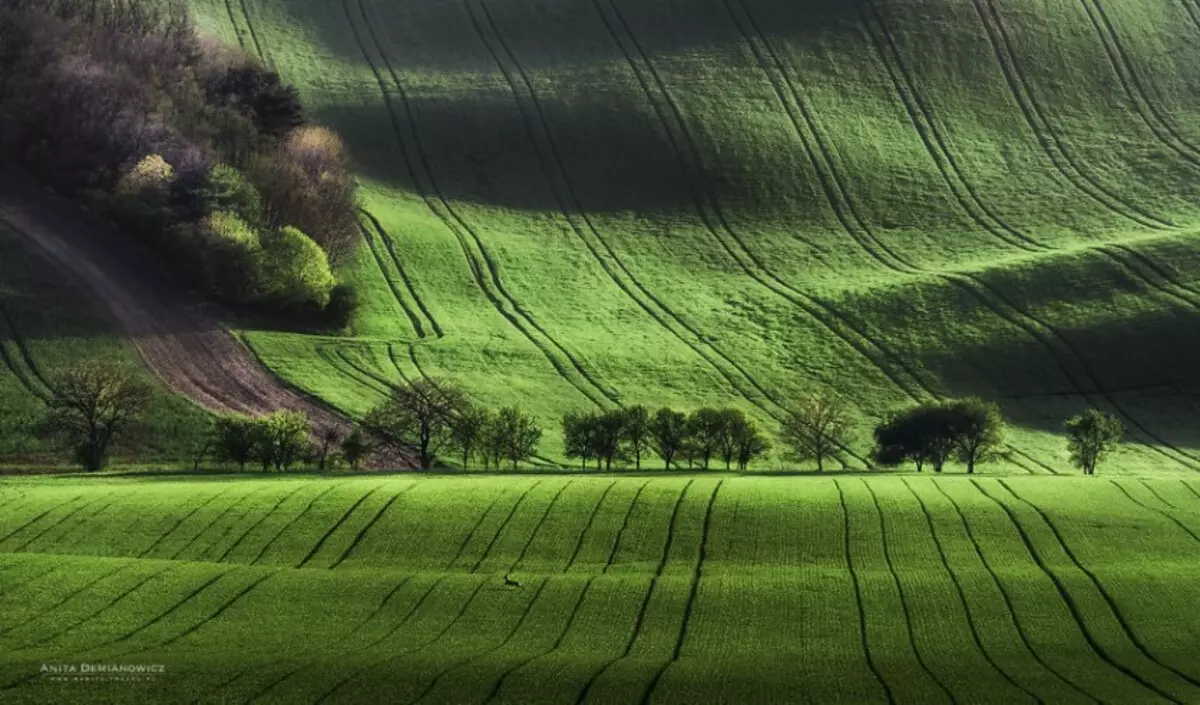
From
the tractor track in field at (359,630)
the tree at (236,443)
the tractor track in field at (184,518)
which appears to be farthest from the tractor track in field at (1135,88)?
the tractor track in field at (359,630)

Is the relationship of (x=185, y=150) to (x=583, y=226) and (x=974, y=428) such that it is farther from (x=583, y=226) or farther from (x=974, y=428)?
(x=974, y=428)

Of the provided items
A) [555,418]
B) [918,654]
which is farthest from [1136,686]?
[555,418]

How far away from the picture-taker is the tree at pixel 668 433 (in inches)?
2886

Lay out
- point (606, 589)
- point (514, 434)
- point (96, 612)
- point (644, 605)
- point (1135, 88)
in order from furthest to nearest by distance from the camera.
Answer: point (1135, 88) < point (514, 434) < point (606, 589) < point (644, 605) < point (96, 612)

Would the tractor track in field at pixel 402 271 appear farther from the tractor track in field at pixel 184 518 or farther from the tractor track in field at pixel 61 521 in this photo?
the tractor track in field at pixel 61 521

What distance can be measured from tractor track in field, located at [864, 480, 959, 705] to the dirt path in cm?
3437

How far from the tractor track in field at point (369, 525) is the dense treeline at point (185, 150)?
4477 cm

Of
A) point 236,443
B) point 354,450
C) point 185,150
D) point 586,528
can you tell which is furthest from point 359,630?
point 185,150

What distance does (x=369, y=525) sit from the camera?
51438 mm

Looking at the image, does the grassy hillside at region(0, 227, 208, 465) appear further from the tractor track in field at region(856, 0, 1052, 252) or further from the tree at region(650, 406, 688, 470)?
the tractor track in field at region(856, 0, 1052, 252)

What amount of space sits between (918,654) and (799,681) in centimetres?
423

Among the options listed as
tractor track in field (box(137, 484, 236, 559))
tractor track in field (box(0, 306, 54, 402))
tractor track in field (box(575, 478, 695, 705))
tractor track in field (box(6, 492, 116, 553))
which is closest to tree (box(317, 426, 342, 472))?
tractor track in field (box(0, 306, 54, 402))

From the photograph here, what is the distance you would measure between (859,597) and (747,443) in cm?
2963

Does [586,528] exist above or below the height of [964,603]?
above
